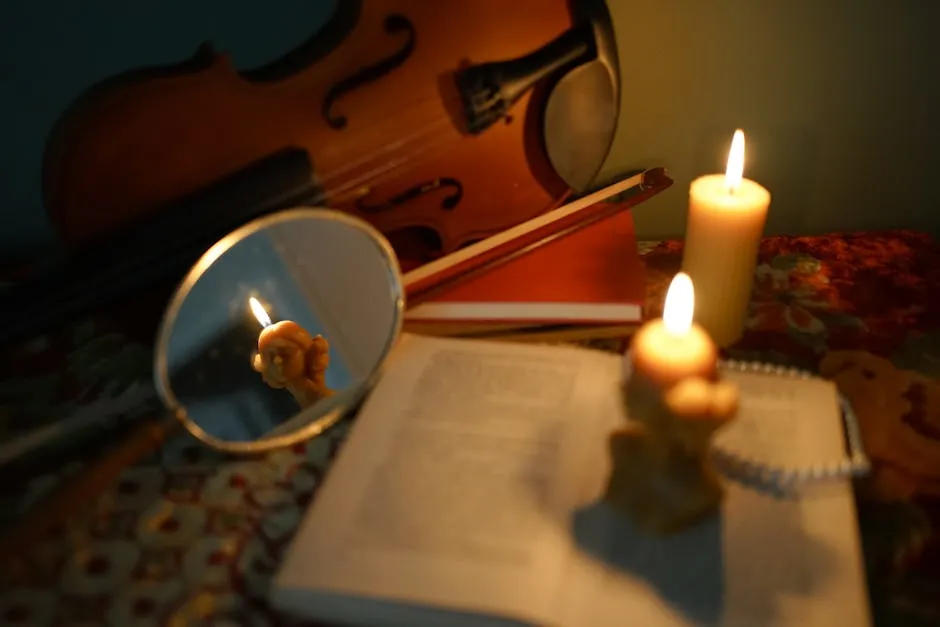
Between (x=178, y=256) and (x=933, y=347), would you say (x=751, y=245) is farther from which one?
(x=178, y=256)

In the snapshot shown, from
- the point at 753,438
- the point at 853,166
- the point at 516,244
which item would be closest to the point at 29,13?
the point at 516,244

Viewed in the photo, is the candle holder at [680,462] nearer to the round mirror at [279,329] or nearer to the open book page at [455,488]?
the open book page at [455,488]

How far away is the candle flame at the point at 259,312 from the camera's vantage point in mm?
611

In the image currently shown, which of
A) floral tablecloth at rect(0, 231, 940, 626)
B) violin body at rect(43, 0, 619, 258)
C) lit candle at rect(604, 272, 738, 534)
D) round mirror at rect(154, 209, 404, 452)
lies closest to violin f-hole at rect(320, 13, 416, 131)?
violin body at rect(43, 0, 619, 258)

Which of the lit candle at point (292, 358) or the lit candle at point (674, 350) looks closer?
the lit candle at point (674, 350)

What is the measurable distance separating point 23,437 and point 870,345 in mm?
715

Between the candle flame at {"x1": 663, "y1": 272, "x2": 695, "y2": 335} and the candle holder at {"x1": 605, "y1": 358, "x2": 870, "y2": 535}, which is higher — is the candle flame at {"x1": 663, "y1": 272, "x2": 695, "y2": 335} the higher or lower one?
the higher one

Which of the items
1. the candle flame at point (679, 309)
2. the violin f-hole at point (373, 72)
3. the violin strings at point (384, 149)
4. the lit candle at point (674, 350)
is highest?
the violin f-hole at point (373, 72)

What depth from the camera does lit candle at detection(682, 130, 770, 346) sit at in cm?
64

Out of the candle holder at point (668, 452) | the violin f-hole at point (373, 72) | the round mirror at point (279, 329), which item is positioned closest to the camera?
the candle holder at point (668, 452)

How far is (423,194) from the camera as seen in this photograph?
73 centimetres

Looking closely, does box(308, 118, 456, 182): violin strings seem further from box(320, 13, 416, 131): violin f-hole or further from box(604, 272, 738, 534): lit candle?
box(604, 272, 738, 534): lit candle

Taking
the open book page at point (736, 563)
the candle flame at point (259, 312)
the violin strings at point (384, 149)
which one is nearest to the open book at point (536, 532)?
the open book page at point (736, 563)

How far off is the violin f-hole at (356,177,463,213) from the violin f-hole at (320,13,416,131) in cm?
8
